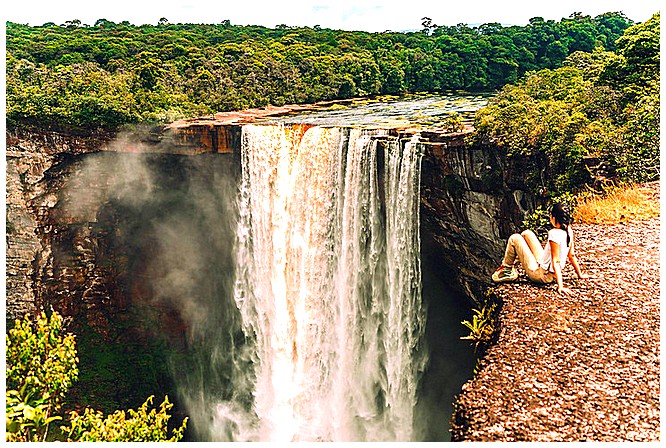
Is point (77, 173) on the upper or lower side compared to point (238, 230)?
upper

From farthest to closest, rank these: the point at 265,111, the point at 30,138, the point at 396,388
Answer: the point at 265,111 < the point at 30,138 < the point at 396,388

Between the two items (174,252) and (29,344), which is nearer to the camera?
(29,344)

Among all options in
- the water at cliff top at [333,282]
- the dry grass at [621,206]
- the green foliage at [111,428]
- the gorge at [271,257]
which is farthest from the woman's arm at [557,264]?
the water at cliff top at [333,282]

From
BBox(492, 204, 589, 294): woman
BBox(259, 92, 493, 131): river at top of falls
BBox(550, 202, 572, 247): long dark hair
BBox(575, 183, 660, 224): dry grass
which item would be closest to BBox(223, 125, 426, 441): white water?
BBox(259, 92, 493, 131): river at top of falls

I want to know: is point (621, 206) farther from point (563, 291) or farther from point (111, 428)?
point (111, 428)

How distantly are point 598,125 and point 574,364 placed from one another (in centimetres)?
759

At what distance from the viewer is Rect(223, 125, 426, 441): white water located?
13227 millimetres

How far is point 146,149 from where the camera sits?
53.3 ft

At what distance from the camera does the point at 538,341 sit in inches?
191

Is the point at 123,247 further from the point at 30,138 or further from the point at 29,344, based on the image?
the point at 29,344
